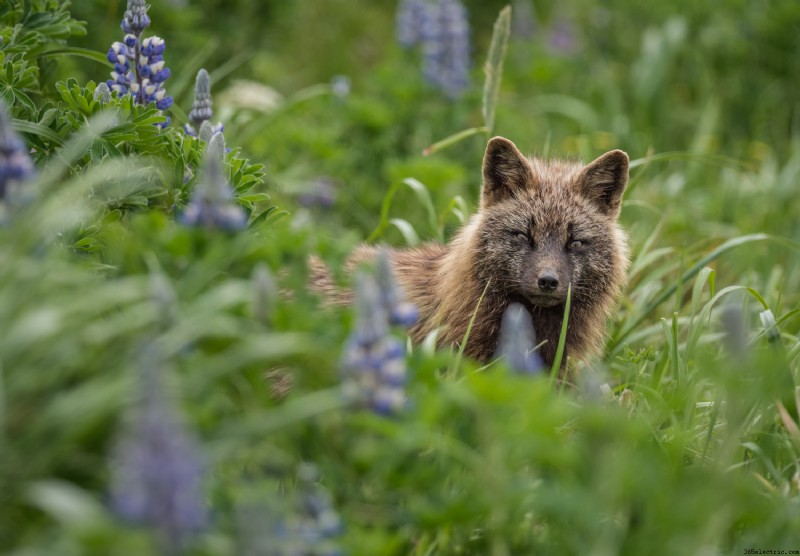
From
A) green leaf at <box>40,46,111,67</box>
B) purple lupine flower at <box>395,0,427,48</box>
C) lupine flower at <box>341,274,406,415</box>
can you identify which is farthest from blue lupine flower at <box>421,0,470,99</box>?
lupine flower at <box>341,274,406,415</box>

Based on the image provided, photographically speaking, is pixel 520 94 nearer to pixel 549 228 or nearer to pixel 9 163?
pixel 549 228

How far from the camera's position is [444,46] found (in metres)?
7.09

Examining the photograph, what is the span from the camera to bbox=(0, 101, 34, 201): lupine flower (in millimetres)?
2529

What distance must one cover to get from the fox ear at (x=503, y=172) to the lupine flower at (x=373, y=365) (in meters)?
2.38

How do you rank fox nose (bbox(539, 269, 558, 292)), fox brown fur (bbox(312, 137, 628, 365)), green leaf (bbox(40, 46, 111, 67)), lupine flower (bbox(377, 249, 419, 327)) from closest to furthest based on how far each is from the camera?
1. lupine flower (bbox(377, 249, 419, 327))
2. green leaf (bbox(40, 46, 111, 67))
3. fox nose (bbox(539, 269, 558, 292))
4. fox brown fur (bbox(312, 137, 628, 365))

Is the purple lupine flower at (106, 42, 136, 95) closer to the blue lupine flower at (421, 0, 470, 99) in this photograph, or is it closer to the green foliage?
the green foliage

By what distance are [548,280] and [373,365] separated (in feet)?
6.58

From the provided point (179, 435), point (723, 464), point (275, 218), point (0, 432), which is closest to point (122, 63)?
point (275, 218)

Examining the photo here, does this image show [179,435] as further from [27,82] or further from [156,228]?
[27,82]

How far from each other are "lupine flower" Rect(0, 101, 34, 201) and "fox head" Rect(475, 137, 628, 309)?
229 centimetres

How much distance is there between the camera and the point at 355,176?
673cm

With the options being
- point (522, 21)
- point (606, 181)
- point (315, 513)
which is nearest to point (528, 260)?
point (606, 181)

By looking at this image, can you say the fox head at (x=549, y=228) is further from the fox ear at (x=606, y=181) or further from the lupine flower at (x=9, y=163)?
the lupine flower at (x=9, y=163)

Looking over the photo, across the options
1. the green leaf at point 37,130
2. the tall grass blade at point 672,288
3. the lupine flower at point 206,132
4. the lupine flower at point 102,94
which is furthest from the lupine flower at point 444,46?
the green leaf at point 37,130
